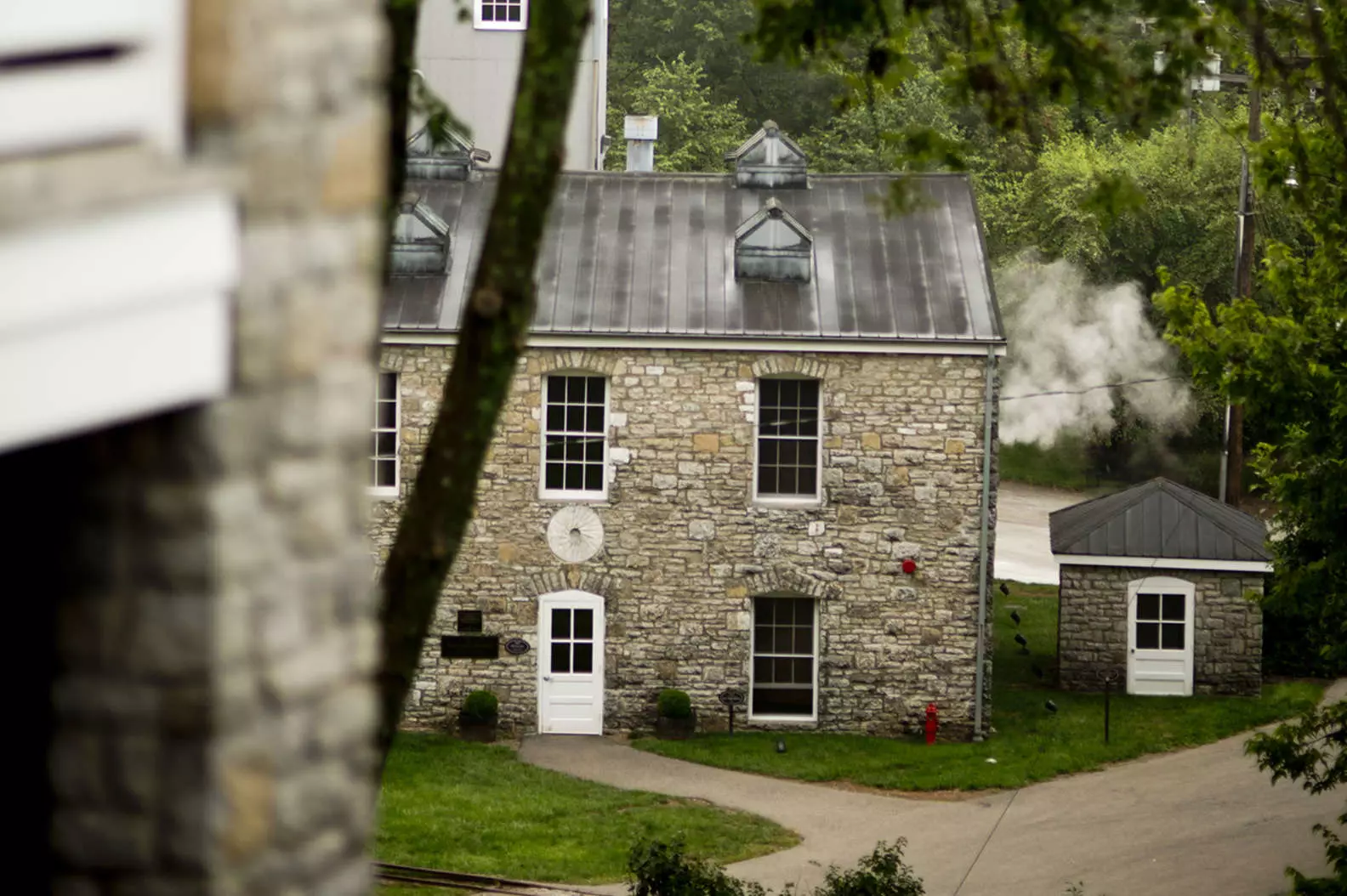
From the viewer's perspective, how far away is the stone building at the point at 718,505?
68.5 feet

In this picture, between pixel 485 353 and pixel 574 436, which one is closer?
pixel 485 353

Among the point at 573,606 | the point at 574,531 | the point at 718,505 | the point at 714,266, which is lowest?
the point at 573,606

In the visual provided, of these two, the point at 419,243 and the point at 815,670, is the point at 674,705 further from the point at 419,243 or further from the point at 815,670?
the point at 419,243

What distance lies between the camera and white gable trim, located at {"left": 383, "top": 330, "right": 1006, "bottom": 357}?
2072cm

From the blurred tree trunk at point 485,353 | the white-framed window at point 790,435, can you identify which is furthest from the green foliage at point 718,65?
the blurred tree trunk at point 485,353

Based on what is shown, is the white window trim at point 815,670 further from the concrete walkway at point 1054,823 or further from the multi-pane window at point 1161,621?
the multi-pane window at point 1161,621

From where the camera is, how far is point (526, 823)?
17.7m

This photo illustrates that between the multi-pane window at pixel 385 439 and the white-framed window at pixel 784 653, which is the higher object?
the multi-pane window at pixel 385 439

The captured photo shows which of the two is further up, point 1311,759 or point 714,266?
point 714,266

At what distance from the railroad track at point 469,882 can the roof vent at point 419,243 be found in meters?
8.38

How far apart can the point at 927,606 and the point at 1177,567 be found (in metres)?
3.94

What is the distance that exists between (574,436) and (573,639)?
8.12 feet

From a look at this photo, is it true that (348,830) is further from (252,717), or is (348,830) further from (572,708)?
(572,708)

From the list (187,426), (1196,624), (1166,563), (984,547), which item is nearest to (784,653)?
(984,547)
